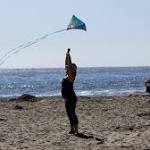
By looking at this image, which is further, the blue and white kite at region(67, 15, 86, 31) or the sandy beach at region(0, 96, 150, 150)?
the blue and white kite at region(67, 15, 86, 31)

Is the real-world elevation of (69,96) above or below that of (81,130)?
above

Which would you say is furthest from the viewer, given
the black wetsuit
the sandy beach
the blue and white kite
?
the blue and white kite

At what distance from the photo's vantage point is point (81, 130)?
16438 mm

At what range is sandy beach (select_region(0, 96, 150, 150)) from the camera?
1384 cm

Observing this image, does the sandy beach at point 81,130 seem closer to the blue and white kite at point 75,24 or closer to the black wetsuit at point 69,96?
the black wetsuit at point 69,96

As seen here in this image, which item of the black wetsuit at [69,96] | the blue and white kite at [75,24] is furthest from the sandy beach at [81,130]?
the blue and white kite at [75,24]

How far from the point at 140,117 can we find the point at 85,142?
17.2ft

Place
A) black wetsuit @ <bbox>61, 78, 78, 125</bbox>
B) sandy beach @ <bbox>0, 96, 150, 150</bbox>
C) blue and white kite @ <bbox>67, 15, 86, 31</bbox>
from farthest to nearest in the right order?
blue and white kite @ <bbox>67, 15, 86, 31</bbox>
black wetsuit @ <bbox>61, 78, 78, 125</bbox>
sandy beach @ <bbox>0, 96, 150, 150</bbox>

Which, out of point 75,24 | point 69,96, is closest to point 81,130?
point 69,96

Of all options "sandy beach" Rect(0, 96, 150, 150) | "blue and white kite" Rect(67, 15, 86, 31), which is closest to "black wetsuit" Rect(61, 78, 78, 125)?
"sandy beach" Rect(0, 96, 150, 150)

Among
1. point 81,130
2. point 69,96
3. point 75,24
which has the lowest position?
point 81,130

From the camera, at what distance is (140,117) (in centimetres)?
1917

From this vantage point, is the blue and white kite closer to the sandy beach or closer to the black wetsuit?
the black wetsuit

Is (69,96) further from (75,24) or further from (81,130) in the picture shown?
(75,24)
